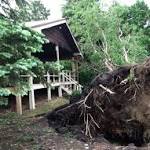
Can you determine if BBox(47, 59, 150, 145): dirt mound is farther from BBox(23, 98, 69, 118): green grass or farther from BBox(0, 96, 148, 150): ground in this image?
BBox(23, 98, 69, 118): green grass

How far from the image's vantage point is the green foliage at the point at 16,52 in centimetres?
623

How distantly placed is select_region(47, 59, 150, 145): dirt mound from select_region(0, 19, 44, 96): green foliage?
4040mm

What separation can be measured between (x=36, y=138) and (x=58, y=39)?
38.1 ft

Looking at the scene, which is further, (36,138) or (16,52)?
(36,138)

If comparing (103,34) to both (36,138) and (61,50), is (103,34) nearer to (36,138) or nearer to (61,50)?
(61,50)

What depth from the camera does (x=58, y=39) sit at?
67.3 ft

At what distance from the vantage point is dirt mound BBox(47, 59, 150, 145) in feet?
34.0

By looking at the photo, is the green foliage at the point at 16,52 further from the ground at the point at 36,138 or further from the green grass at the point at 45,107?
the green grass at the point at 45,107

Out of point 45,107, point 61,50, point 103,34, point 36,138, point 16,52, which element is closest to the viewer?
point 16,52

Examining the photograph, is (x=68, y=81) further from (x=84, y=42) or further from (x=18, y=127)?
(x=18, y=127)

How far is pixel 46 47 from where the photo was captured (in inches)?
863

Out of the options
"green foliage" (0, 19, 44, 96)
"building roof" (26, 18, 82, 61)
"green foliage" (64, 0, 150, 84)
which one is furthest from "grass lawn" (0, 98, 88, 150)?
"green foliage" (64, 0, 150, 84)

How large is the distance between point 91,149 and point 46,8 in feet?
188

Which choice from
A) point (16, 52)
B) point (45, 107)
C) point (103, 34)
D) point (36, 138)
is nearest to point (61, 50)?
point (103, 34)
